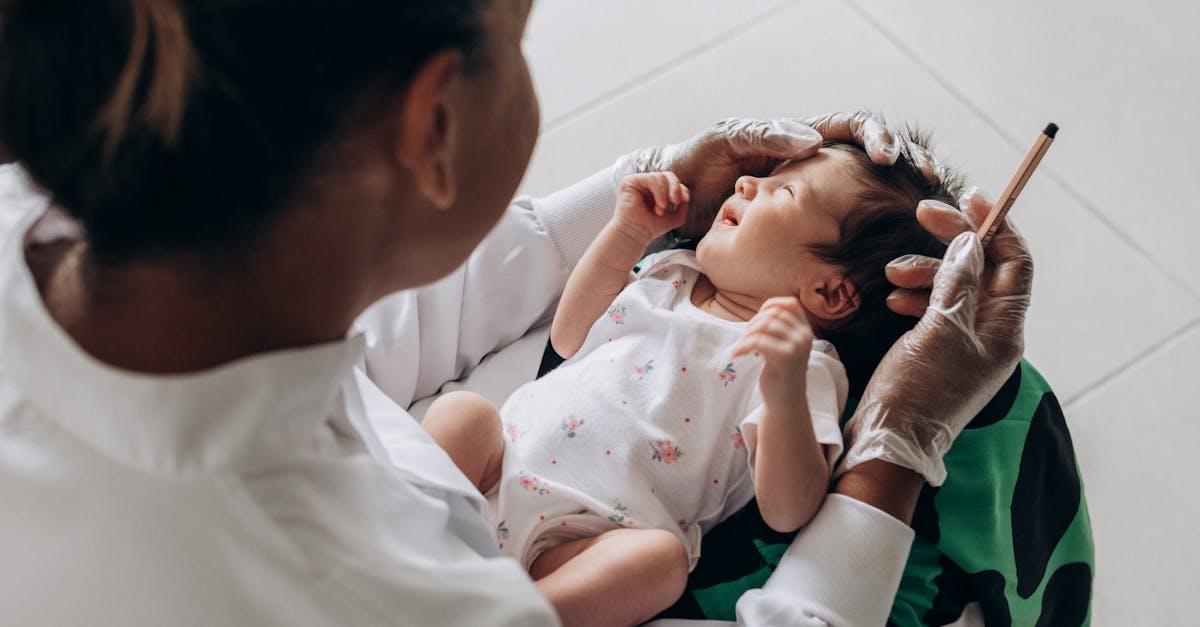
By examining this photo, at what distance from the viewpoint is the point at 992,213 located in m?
1.01

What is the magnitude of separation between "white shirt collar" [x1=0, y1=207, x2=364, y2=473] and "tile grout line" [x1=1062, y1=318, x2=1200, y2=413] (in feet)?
3.88

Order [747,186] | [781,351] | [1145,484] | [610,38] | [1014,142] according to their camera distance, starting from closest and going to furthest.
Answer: [781,351], [747,186], [1145,484], [1014,142], [610,38]

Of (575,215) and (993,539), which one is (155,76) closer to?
(575,215)

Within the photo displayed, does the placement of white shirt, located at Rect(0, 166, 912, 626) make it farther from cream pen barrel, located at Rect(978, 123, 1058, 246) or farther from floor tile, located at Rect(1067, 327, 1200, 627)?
floor tile, located at Rect(1067, 327, 1200, 627)

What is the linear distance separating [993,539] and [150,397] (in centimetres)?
77

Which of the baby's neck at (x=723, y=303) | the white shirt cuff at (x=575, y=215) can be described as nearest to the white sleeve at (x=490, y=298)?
the white shirt cuff at (x=575, y=215)

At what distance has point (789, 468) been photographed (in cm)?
92

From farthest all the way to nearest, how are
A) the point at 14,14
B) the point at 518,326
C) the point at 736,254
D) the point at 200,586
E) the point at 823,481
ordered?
1. the point at 518,326
2. the point at 736,254
3. the point at 823,481
4. the point at 200,586
5. the point at 14,14

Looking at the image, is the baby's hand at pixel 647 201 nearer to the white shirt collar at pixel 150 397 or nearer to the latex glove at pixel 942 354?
the latex glove at pixel 942 354

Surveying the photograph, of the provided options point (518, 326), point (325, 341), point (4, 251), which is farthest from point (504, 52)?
point (518, 326)

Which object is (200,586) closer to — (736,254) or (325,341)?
(325,341)

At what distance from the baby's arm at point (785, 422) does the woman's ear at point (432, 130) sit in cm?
39

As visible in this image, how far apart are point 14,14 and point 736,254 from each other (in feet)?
2.39

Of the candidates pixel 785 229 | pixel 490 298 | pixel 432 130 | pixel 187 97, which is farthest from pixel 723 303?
pixel 187 97
